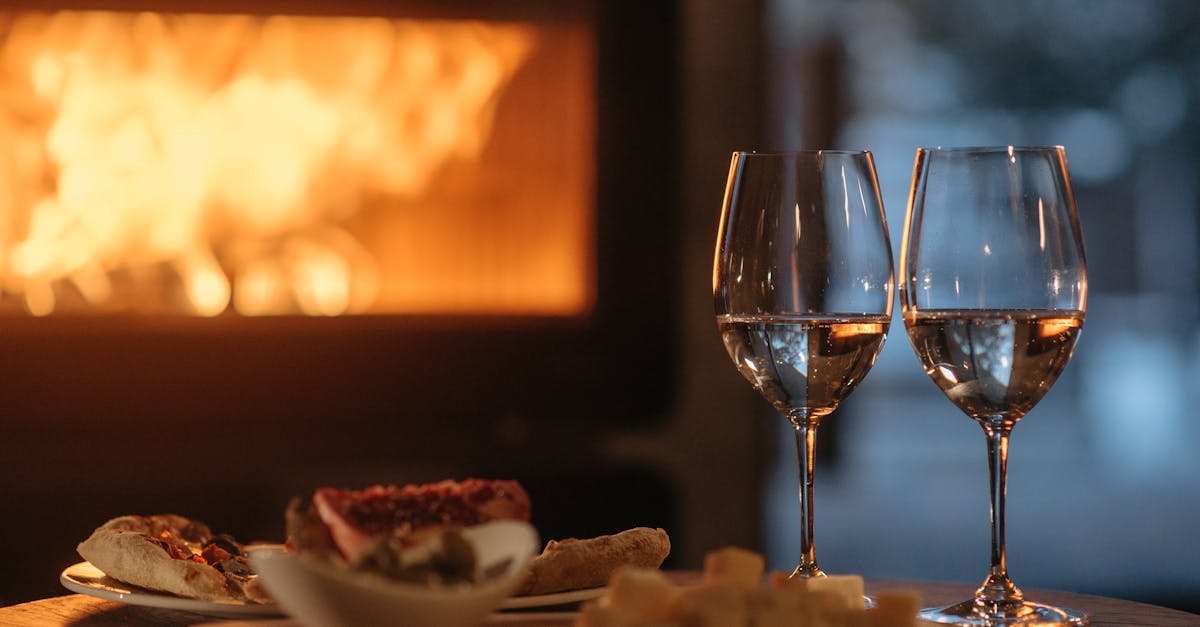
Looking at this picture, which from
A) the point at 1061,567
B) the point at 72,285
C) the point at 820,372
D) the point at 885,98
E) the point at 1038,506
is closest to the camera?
the point at 820,372

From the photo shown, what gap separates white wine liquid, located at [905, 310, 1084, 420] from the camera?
3.15 feet

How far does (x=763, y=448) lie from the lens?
264 cm

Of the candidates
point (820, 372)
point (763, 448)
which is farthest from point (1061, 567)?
point (820, 372)

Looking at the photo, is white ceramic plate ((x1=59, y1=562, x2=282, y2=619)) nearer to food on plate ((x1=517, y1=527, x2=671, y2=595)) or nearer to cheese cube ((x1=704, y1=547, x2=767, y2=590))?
food on plate ((x1=517, y1=527, x2=671, y2=595))

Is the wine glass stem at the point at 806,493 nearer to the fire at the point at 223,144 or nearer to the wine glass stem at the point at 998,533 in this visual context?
the wine glass stem at the point at 998,533

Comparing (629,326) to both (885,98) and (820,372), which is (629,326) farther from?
(885,98)

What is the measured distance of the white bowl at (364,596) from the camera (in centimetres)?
69

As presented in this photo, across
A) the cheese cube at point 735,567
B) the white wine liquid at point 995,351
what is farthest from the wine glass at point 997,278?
the cheese cube at point 735,567

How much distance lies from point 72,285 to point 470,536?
181 cm

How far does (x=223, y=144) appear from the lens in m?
2.46

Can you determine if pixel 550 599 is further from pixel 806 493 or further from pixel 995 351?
pixel 995 351

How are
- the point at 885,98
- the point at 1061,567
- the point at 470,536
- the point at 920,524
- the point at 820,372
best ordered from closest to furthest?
the point at 470,536 → the point at 820,372 → the point at 1061,567 → the point at 920,524 → the point at 885,98

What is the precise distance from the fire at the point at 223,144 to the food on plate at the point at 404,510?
1576 millimetres

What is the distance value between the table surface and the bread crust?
0.02 m
